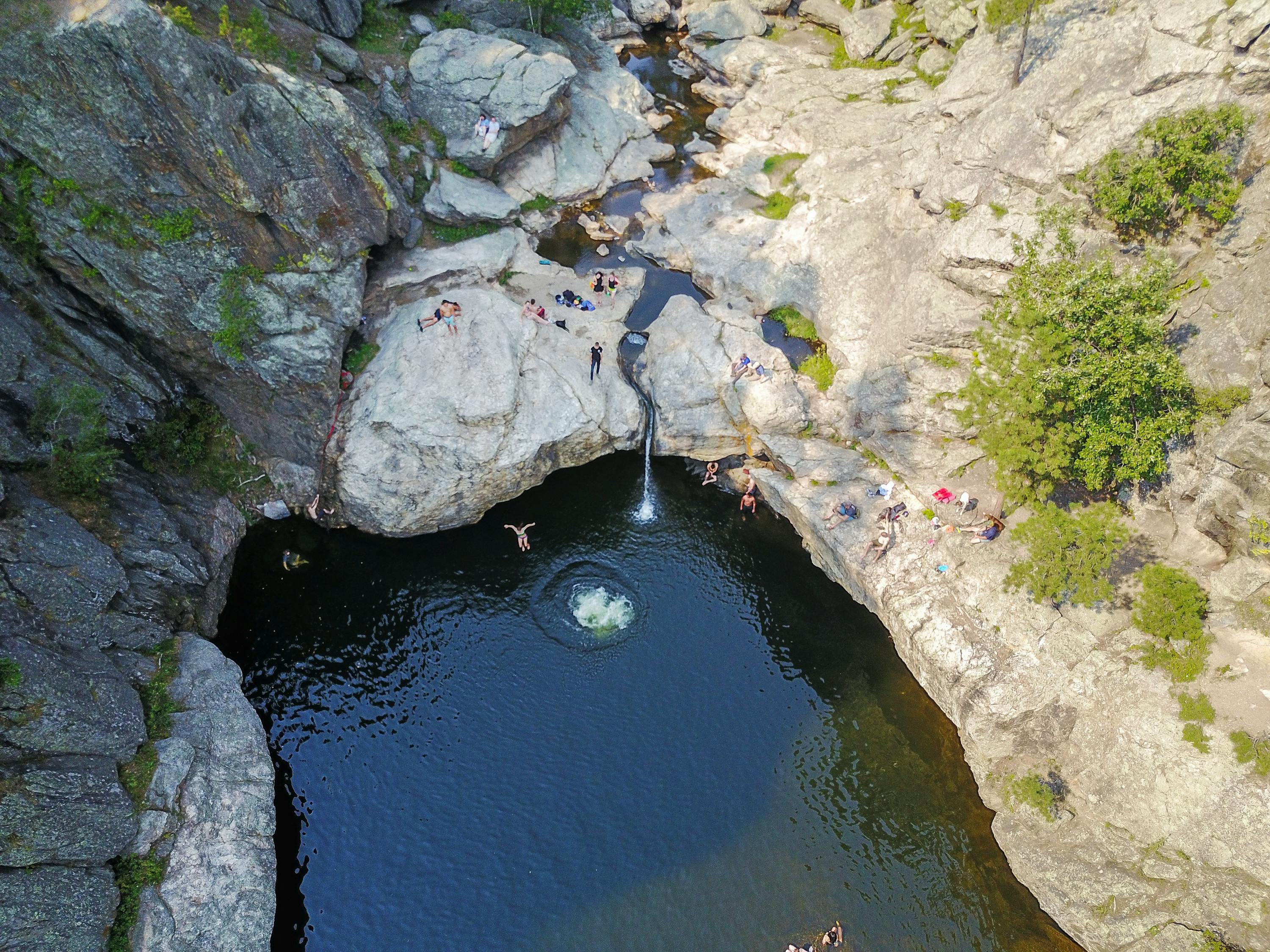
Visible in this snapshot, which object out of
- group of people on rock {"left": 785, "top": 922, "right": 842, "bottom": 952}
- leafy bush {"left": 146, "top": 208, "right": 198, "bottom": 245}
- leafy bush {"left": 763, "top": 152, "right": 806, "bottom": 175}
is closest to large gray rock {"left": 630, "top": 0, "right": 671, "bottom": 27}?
leafy bush {"left": 763, "top": 152, "right": 806, "bottom": 175}

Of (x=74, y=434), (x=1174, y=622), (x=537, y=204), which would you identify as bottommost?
(x=1174, y=622)

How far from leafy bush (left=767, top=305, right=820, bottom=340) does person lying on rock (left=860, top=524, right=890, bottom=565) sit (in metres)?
12.8

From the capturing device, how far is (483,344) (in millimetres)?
35688

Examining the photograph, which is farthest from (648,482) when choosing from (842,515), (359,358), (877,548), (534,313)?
(359,358)

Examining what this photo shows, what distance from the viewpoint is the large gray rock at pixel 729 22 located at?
58.4 metres

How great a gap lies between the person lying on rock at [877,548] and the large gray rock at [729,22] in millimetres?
45830

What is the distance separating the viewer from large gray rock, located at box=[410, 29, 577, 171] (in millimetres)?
43094

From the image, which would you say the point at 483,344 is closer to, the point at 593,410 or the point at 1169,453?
the point at 593,410

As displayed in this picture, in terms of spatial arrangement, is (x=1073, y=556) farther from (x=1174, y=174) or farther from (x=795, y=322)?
(x=795, y=322)

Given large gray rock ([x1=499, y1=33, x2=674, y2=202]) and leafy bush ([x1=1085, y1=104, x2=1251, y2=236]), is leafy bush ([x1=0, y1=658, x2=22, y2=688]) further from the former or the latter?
leafy bush ([x1=1085, y1=104, x2=1251, y2=236])

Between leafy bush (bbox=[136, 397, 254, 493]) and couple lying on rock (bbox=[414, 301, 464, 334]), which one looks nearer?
leafy bush (bbox=[136, 397, 254, 493])

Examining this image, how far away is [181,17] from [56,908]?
31518 mm

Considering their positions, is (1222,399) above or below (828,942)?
above

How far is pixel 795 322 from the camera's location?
133 ft
